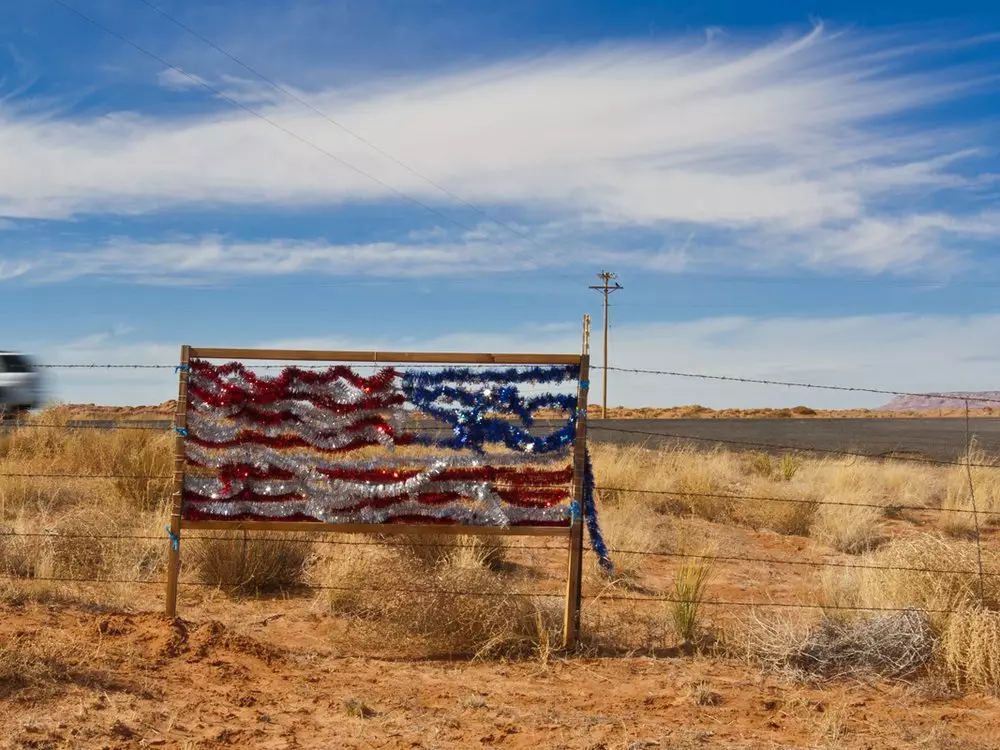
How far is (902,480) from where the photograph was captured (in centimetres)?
1686

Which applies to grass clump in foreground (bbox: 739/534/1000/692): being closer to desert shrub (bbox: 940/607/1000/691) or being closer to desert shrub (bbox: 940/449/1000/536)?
desert shrub (bbox: 940/607/1000/691)

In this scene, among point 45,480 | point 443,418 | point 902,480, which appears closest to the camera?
point 443,418

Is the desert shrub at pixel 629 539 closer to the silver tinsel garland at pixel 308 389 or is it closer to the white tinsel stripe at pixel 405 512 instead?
the white tinsel stripe at pixel 405 512

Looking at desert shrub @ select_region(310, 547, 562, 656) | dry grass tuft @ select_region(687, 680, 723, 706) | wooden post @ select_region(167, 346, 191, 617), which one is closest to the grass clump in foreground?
dry grass tuft @ select_region(687, 680, 723, 706)

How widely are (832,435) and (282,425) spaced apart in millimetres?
25770

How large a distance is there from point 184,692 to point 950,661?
16.6 feet

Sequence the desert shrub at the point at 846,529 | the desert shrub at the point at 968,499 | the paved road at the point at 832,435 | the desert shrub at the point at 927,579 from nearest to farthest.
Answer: the desert shrub at the point at 927,579 < the desert shrub at the point at 846,529 < the desert shrub at the point at 968,499 < the paved road at the point at 832,435

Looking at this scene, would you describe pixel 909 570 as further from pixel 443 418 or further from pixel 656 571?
pixel 443 418

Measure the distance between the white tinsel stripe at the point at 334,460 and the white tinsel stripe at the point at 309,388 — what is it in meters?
0.43

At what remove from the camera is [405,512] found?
7.35 meters

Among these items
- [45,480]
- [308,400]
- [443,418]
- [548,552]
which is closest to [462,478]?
[443,418]

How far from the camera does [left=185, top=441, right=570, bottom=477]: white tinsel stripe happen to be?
7.35 m

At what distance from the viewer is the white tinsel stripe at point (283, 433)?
24.0 feet

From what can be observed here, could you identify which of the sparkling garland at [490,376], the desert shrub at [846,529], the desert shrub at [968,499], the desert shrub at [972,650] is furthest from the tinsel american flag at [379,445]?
the desert shrub at [968,499]
